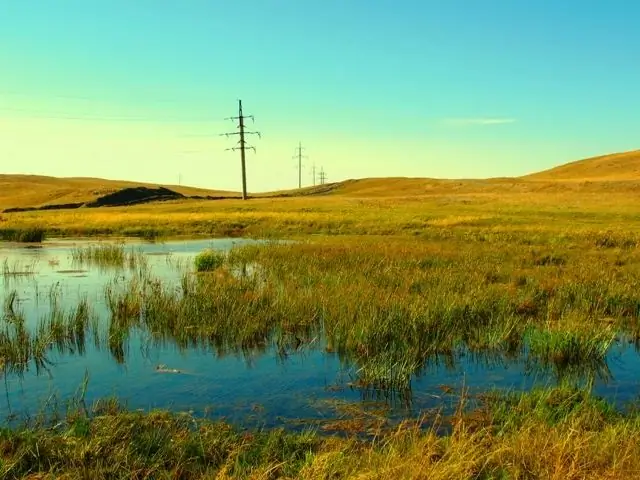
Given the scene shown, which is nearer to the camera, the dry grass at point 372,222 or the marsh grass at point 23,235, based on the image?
the dry grass at point 372,222

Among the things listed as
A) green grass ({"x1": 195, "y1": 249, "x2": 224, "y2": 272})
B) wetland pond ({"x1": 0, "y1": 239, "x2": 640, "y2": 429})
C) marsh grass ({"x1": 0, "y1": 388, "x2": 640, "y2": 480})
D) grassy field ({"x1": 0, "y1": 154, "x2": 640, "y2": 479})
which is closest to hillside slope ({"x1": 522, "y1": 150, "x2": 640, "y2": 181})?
grassy field ({"x1": 0, "y1": 154, "x2": 640, "y2": 479})

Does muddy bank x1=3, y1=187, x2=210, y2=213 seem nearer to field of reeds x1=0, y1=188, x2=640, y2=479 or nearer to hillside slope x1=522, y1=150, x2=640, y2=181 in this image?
field of reeds x1=0, y1=188, x2=640, y2=479

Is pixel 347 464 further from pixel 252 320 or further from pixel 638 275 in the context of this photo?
pixel 638 275

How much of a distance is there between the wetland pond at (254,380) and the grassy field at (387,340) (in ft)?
0.89

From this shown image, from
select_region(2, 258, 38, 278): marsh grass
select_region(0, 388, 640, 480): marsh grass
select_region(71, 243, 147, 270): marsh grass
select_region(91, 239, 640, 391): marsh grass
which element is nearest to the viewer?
select_region(0, 388, 640, 480): marsh grass

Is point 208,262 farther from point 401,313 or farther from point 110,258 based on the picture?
point 401,313

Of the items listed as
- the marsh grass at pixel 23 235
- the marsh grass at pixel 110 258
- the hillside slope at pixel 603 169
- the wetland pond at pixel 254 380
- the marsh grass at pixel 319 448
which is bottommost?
the wetland pond at pixel 254 380

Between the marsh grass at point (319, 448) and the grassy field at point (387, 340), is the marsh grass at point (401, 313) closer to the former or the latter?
the grassy field at point (387, 340)

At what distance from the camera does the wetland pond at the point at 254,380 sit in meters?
8.72

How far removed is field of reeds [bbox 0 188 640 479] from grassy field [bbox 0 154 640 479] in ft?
0.12

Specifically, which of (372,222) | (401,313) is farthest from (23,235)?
(401,313)

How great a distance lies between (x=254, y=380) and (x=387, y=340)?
3.08 metres

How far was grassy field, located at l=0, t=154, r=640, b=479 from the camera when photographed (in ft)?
20.4

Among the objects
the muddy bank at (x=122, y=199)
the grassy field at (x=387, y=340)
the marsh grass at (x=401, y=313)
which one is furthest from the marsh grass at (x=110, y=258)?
the muddy bank at (x=122, y=199)
